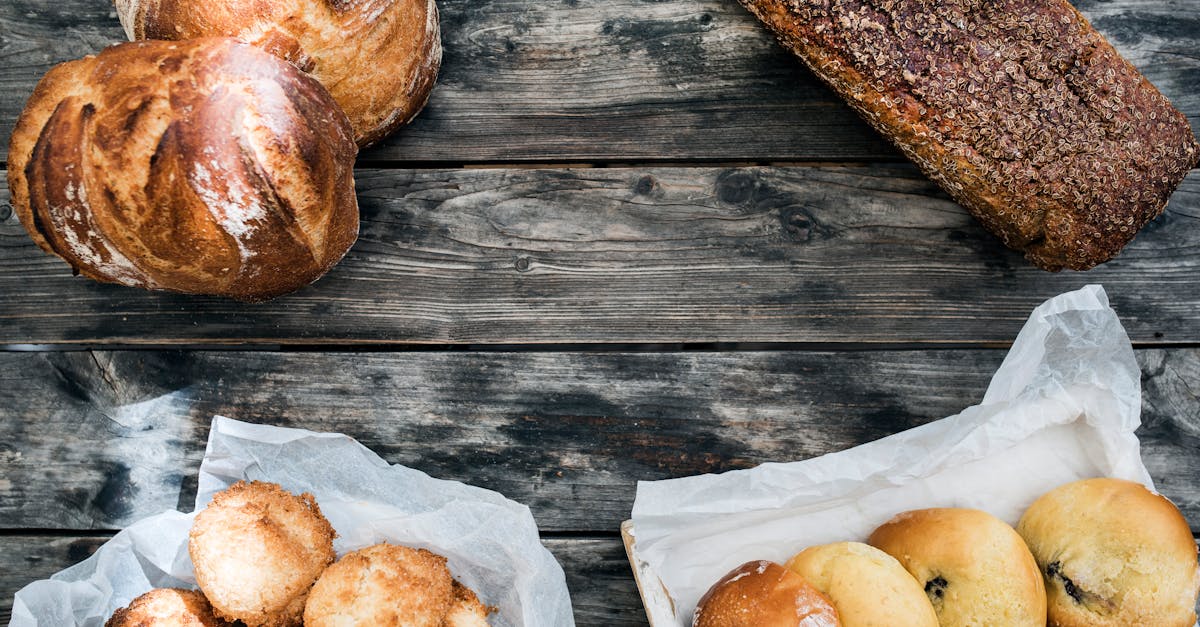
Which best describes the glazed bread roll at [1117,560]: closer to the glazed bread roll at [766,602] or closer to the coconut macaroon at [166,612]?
the glazed bread roll at [766,602]

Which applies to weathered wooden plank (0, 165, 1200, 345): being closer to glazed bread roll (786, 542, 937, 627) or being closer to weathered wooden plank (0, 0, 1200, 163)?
weathered wooden plank (0, 0, 1200, 163)

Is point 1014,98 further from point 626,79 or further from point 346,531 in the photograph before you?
point 346,531

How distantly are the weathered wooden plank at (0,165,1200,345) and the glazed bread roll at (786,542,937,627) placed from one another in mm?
405

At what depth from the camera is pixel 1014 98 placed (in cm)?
122

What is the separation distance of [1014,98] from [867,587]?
789mm

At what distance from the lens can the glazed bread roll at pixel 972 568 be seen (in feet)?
3.97

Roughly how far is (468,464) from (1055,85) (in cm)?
117

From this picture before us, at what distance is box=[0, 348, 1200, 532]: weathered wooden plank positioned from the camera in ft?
4.73

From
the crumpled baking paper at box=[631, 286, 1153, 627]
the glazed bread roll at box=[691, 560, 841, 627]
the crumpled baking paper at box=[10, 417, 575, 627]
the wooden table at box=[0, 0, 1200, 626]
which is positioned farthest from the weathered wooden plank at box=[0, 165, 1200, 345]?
the glazed bread roll at box=[691, 560, 841, 627]

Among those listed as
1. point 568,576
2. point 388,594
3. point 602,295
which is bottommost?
point 568,576

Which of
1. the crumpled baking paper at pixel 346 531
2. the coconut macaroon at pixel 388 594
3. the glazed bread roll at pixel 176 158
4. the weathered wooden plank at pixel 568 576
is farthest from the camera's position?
the weathered wooden plank at pixel 568 576

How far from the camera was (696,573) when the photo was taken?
1.37 metres

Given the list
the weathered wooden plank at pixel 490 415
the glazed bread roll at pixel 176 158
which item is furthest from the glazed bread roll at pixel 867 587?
the glazed bread roll at pixel 176 158

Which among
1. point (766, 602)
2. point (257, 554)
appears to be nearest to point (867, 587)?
point (766, 602)
